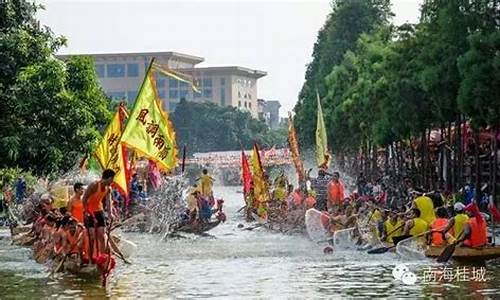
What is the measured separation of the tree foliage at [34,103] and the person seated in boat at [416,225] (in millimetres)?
13132

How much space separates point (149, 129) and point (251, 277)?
608cm

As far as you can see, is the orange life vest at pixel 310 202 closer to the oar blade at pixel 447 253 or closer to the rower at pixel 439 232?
the rower at pixel 439 232

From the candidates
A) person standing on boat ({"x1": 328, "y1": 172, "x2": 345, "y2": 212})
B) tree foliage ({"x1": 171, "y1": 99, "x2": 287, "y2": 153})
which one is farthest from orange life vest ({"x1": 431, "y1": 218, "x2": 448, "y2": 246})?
tree foliage ({"x1": 171, "y1": 99, "x2": 287, "y2": 153})

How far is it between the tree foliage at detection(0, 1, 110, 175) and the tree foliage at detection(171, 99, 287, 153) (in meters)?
142

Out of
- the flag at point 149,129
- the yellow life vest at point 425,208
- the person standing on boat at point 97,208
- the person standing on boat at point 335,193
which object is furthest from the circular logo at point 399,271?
the person standing on boat at point 335,193

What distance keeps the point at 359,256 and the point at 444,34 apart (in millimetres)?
13871

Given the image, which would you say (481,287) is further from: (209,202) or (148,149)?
(209,202)

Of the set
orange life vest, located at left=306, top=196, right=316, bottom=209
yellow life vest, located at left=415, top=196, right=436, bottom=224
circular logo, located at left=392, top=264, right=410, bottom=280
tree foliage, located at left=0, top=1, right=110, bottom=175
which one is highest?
tree foliage, located at left=0, top=1, right=110, bottom=175

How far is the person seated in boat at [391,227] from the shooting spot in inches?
939

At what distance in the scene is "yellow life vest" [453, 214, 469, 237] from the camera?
69.3 feet

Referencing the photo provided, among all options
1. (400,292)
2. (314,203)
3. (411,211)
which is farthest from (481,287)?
(314,203)

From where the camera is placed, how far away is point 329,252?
84.1ft

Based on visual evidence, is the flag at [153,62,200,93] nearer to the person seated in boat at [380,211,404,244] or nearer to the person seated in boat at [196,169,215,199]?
the person seated in boat at [380,211,404,244]

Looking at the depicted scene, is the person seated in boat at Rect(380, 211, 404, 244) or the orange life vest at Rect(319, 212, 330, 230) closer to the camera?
the person seated in boat at Rect(380, 211, 404, 244)
